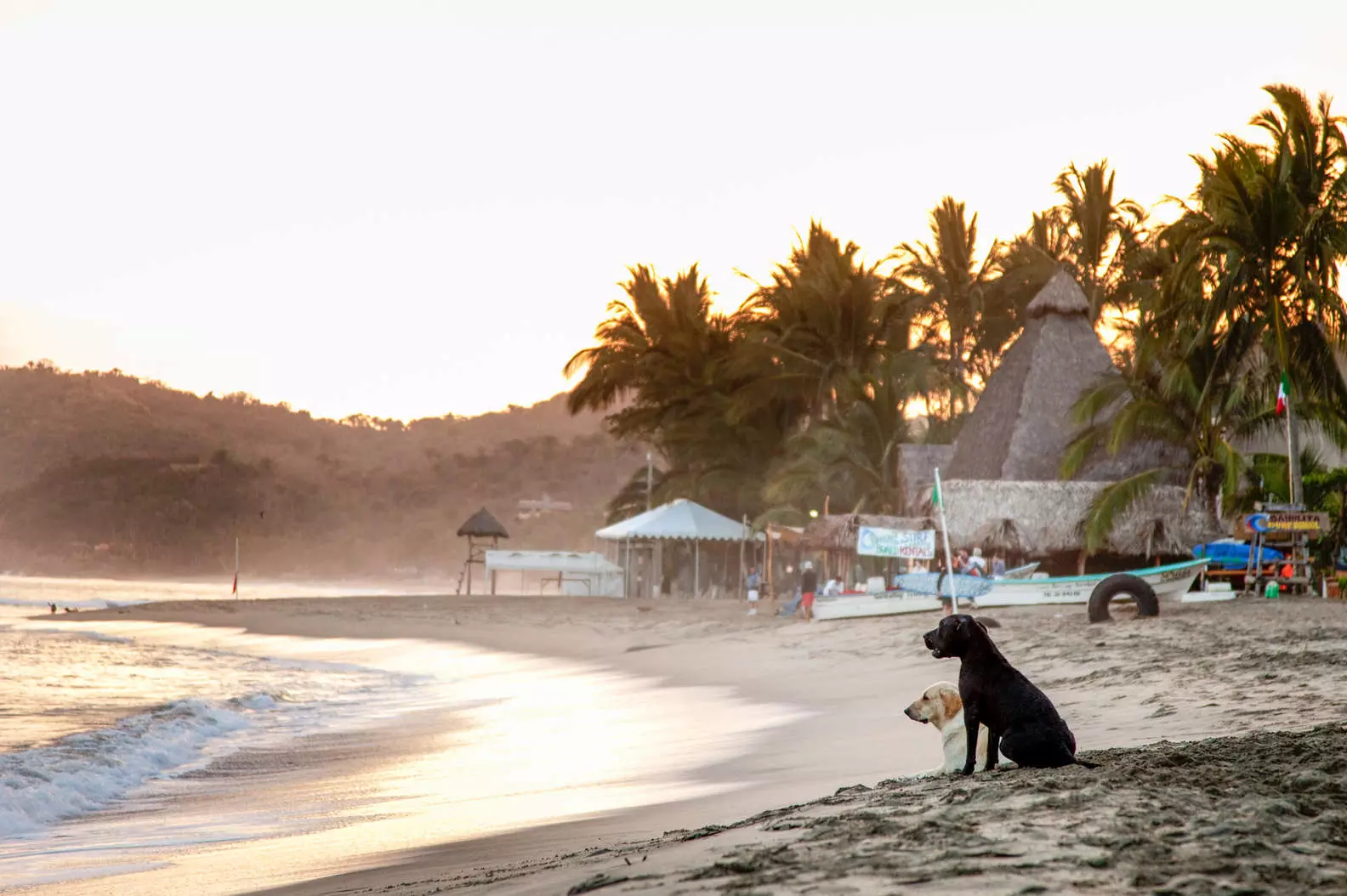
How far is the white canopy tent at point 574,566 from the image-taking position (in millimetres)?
37125

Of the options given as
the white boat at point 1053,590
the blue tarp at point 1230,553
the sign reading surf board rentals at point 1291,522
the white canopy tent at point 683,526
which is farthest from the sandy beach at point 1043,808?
the white canopy tent at point 683,526

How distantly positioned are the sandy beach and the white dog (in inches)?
10.1

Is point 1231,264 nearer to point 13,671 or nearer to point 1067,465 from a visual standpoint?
point 1067,465

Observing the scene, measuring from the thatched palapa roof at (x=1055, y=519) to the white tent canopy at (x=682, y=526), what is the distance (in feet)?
30.9

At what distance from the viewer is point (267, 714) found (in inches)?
490

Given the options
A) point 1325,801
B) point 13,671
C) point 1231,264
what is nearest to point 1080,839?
point 1325,801

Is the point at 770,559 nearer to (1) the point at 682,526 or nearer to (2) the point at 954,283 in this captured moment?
(1) the point at 682,526

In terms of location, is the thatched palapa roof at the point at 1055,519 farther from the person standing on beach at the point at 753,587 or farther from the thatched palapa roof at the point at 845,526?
the person standing on beach at the point at 753,587

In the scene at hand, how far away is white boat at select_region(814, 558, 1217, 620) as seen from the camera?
58.2ft

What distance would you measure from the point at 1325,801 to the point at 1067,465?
2238 centimetres

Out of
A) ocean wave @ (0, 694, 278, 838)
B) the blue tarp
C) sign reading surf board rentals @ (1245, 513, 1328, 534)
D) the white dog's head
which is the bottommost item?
ocean wave @ (0, 694, 278, 838)

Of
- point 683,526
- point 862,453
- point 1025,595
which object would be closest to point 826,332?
point 862,453

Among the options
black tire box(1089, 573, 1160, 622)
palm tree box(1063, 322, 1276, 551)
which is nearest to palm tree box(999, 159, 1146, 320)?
palm tree box(1063, 322, 1276, 551)

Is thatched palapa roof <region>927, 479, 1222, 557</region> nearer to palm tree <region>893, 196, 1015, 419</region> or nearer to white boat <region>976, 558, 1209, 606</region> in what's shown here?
white boat <region>976, 558, 1209, 606</region>
